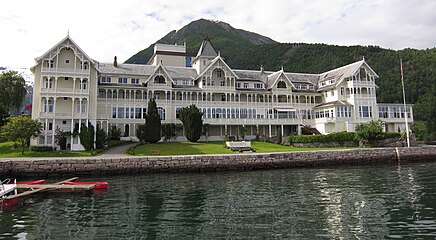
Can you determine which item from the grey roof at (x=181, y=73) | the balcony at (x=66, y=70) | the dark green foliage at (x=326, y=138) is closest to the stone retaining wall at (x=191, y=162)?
the dark green foliage at (x=326, y=138)

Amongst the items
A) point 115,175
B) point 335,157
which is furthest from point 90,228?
point 335,157

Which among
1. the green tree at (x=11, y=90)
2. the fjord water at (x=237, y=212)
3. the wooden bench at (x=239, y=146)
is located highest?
the green tree at (x=11, y=90)

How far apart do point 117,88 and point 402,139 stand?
172ft

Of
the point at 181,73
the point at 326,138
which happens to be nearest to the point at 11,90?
the point at 181,73

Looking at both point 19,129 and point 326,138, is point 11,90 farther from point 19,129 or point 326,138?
point 326,138

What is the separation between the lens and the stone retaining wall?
97.6 feet

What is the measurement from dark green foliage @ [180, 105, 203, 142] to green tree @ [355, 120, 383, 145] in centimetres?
2663

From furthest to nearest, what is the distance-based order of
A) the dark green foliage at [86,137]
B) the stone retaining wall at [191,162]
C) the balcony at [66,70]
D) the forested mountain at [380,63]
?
1. the forested mountain at [380,63]
2. the balcony at [66,70]
3. the dark green foliage at [86,137]
4. the stone retaining wall at [191,162]

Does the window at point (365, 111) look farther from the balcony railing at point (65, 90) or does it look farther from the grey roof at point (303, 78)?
the balcony railing at point (65, 90)

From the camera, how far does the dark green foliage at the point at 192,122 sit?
163 feet

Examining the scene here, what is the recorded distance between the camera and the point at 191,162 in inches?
1276

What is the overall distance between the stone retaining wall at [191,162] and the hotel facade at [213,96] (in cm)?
1611

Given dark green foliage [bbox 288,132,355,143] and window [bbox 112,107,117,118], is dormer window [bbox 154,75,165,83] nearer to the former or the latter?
window [bbox 112,107,117,118]

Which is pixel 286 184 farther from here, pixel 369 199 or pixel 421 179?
pixel 421 179
